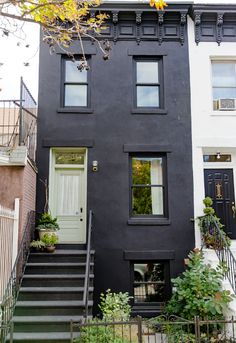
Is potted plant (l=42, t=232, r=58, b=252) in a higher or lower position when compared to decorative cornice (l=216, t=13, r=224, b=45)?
lower

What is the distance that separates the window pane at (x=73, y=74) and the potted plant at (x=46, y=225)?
411 cm

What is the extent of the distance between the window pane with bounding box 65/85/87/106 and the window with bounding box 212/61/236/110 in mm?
3907

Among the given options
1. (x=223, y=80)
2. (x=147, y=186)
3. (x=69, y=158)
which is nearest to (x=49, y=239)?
(x=69, y=158)

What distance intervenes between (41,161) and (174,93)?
4340 millimetres

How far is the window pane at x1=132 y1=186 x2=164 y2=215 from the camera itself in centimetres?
A: 1036

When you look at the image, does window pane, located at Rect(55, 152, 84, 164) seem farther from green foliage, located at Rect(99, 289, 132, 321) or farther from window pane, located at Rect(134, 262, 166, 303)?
green foliage, located at Rect(99, 289, 132, 321)

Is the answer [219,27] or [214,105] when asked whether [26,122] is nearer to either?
[214,105]

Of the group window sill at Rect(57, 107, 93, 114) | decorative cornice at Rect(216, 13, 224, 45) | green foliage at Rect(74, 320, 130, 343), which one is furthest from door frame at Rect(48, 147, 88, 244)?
decorative cornice at Rect(216, 13, 224, 45)

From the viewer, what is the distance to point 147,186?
10438mm

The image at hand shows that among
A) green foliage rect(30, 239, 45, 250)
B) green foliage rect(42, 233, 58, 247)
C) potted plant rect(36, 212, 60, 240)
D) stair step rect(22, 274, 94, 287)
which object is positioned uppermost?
potted plant rect(36, 212, 60, 240)

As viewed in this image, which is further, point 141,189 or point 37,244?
point 141,189

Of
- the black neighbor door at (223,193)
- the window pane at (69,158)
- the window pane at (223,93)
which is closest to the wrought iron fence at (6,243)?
the window pane at (69,158)

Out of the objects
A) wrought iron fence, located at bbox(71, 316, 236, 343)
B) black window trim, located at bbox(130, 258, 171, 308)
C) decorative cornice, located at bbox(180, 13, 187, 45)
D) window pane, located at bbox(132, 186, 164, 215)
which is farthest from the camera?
decorative cornice, located at bbox(180, 13, 187, 45)

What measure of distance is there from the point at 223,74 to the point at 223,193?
365 cm
